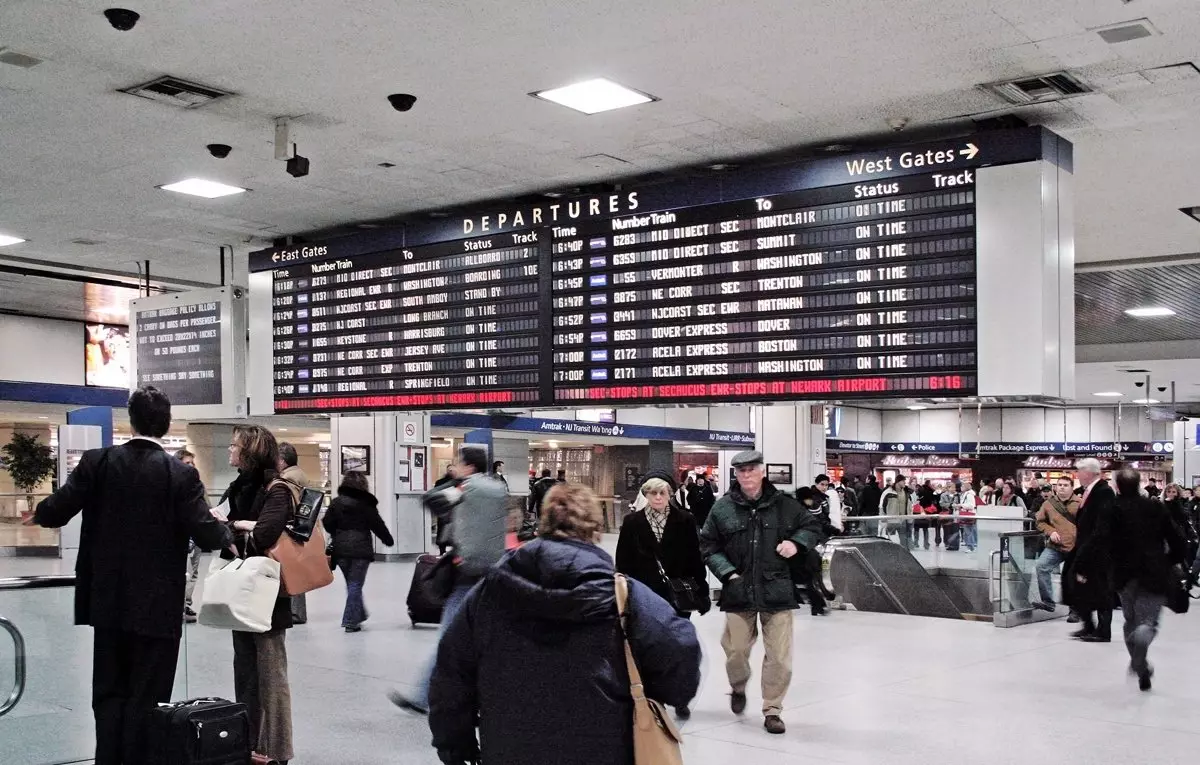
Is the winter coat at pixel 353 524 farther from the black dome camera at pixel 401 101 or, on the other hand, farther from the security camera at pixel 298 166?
the black dome camera at pixel 401 101

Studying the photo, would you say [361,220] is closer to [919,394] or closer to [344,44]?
[344,44]

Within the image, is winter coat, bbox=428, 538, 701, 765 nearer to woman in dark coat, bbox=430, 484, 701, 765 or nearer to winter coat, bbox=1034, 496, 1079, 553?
woman in dark coat, bbox=430, 484, 701, 765

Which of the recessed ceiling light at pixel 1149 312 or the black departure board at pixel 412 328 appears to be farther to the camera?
the recessed ceiling light at pixel 1149 312

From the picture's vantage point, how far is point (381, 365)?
9.90 metres

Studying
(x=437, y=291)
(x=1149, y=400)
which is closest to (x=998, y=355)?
(x=437, y=291)

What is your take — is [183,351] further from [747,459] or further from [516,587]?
[516,587]

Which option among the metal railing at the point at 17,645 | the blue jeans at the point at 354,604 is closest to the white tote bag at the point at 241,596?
the metal railing at the point at 17,645

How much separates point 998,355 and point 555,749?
491 centimetres

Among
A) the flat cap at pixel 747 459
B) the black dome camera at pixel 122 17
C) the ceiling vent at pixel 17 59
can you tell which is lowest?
the flat cap at pixel 747 459

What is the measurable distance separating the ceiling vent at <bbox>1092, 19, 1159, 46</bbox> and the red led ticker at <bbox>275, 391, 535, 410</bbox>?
15.3ft

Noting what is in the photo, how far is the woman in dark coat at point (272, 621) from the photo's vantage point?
216 inches

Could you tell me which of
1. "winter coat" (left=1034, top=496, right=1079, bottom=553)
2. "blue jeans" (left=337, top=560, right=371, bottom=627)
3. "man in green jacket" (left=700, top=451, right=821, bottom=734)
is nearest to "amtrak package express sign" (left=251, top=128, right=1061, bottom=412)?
"man in green jacket" (left=700, top=451, right=821, bottom=734)

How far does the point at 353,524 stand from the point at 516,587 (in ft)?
29.4

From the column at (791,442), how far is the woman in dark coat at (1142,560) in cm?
1115
